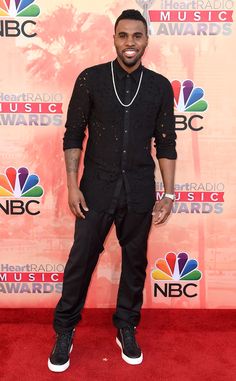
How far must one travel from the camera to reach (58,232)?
9.21 feet

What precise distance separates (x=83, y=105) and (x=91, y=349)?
135 centimetres

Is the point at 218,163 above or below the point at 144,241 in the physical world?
above

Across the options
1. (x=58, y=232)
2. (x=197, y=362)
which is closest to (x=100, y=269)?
(x=58, y=232)

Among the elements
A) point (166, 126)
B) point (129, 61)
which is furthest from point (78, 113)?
point (166, 126)

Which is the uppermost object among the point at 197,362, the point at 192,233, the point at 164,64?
the point at 164,64

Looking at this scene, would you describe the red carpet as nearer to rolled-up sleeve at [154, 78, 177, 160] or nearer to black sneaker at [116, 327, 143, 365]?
black sneaker at [116, 327, 143, 365]

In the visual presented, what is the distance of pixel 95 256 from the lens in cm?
238

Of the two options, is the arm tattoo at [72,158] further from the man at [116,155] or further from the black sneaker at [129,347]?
the black sneaker at [129,347]

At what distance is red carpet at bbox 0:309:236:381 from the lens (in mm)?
2359

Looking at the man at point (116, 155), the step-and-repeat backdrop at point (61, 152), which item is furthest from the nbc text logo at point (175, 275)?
the man at point (116, 155)

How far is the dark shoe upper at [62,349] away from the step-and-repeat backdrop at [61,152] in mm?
484

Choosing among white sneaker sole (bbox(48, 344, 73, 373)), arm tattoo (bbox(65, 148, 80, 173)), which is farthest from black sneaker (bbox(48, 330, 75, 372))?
arm tattoo (bbox(65, 148, 80, 173))

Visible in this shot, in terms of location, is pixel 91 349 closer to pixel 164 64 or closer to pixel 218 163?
pixel 218 163

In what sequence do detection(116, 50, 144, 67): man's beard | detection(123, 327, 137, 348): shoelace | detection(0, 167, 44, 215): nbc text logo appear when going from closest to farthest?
Result: detection(116, 50, 144, 67): man's beard → detection(123, 327, 137, 348): shoelace → detection(0, 167, 44, 215): nbc text logo
